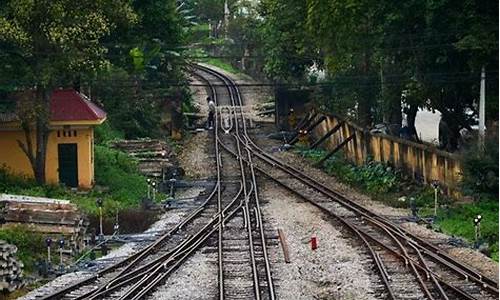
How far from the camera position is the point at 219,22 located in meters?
98.8

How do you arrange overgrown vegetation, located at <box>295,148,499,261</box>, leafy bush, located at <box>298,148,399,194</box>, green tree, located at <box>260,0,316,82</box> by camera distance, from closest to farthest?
overgrown vegetation, located at <box>295,148,499,261</box>
leafy bush, located at <box>298,148,399,194</box>
green tree, located at <box>260,0,316,82</box>

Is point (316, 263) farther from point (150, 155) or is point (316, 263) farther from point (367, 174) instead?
point (150, 155)

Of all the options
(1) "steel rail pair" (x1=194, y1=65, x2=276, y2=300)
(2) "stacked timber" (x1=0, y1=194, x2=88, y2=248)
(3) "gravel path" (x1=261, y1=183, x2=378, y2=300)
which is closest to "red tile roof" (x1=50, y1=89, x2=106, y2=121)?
(1) "steel rail pair" (x1=194, y1=65, x2=276, y2=300)

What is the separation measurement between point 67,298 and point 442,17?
16.4 metres

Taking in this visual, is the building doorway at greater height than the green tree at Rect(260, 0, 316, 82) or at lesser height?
lesser

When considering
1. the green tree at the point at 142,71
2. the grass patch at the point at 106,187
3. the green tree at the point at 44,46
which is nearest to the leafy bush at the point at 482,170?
the grass patch at the point at 106,187

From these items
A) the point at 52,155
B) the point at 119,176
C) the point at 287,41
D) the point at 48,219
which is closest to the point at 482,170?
the point at 48,219

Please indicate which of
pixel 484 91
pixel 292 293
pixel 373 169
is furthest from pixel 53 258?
pixel 373 169

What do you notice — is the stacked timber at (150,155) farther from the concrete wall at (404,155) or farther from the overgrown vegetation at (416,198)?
the concrete wall at (404,155)

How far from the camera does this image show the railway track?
17344 mm

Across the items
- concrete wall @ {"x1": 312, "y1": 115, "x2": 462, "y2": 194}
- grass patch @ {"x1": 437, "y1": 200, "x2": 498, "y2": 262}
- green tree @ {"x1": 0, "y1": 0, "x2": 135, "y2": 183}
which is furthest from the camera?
concrete wall @ {"x1": 312, "y1": 115, "x2": 462, "y2": 194}

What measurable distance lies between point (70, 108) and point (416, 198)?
33.4 ft

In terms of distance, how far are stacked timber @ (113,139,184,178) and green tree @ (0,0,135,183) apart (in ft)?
18.6

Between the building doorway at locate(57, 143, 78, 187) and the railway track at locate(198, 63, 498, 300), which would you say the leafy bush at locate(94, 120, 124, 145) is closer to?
the building doorway at locate(57, 143, 78, 187)
